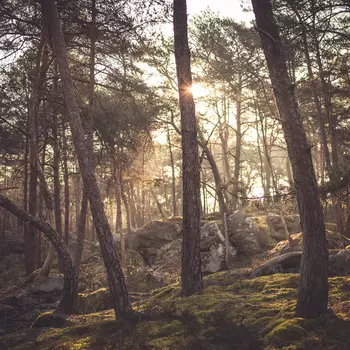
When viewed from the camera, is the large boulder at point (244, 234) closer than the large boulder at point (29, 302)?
No

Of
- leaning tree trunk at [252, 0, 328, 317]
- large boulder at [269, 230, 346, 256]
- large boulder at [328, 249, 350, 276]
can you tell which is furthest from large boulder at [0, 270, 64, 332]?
large boulder at [269, 230, 346, 256]

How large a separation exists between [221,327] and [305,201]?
97.6 inches

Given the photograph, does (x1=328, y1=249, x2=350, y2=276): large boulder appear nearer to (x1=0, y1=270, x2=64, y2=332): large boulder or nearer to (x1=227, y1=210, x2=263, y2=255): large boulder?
(x1=227, y1=210, x2=263, y2=255): large boulder

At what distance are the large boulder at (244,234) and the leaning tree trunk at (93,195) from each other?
9172 mm

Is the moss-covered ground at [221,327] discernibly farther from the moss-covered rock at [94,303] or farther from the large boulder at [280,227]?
the large boulder at [280,227]

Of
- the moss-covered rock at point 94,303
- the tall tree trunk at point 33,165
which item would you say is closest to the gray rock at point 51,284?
the tall tree trunk at point 33,165

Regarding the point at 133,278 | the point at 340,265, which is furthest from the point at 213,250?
the point at 340,265

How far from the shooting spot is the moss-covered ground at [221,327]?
4.71 m

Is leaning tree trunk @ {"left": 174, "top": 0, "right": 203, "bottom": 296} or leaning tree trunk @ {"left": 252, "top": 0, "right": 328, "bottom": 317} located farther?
leaning tree trunk @ {"left": 174, "top": 0, "right": 203, "bottom": 296}

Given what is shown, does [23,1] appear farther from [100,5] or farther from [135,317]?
[135,317]

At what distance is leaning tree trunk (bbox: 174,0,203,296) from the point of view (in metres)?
7.58

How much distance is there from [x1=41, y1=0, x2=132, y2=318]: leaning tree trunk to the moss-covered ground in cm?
54

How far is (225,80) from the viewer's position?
62.0ft

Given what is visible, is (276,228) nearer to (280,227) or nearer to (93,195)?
(280,227)
